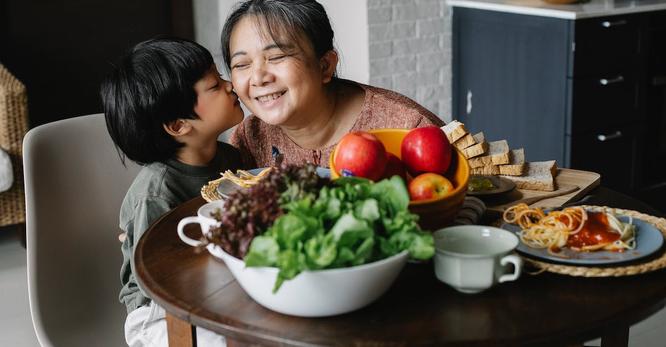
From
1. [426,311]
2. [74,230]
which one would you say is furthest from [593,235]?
[74,230]

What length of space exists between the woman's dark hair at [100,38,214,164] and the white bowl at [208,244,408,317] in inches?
29.9

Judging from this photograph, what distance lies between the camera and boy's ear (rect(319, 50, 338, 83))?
2246 mm

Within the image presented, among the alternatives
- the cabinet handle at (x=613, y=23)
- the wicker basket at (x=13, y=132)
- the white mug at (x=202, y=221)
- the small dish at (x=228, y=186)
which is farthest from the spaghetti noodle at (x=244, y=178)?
the cabinet handle at (x=613, y=23)

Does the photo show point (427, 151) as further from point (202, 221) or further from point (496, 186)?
point (202, 221)

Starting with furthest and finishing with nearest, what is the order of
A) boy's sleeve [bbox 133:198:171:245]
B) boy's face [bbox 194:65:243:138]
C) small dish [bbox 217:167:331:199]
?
boy's face [bbox 194:65:243:138], boy's sleeve [bbox 133:198:171:245], small dish [bbox 217:167:331:199]

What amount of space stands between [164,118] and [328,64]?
0.43 metres

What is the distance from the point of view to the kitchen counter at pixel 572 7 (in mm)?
3707

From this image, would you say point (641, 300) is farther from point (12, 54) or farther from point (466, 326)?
point (12, 54)

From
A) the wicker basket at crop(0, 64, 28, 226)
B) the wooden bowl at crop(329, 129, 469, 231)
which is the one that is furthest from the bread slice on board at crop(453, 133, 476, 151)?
the wicker basket at crop(0, 64, 28, 226)

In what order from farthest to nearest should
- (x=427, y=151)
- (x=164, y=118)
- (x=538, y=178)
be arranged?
(x=164, y=118) → (x=538, y=178) → (x=427, y=151)

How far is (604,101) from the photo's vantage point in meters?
3.91

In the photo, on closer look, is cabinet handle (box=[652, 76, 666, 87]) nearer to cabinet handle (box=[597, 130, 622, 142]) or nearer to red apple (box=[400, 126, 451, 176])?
cabinet handle (box=[597, 130, 622, 142])

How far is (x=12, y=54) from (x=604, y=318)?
11.5 ft

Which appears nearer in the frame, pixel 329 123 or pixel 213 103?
pixel 213 103
